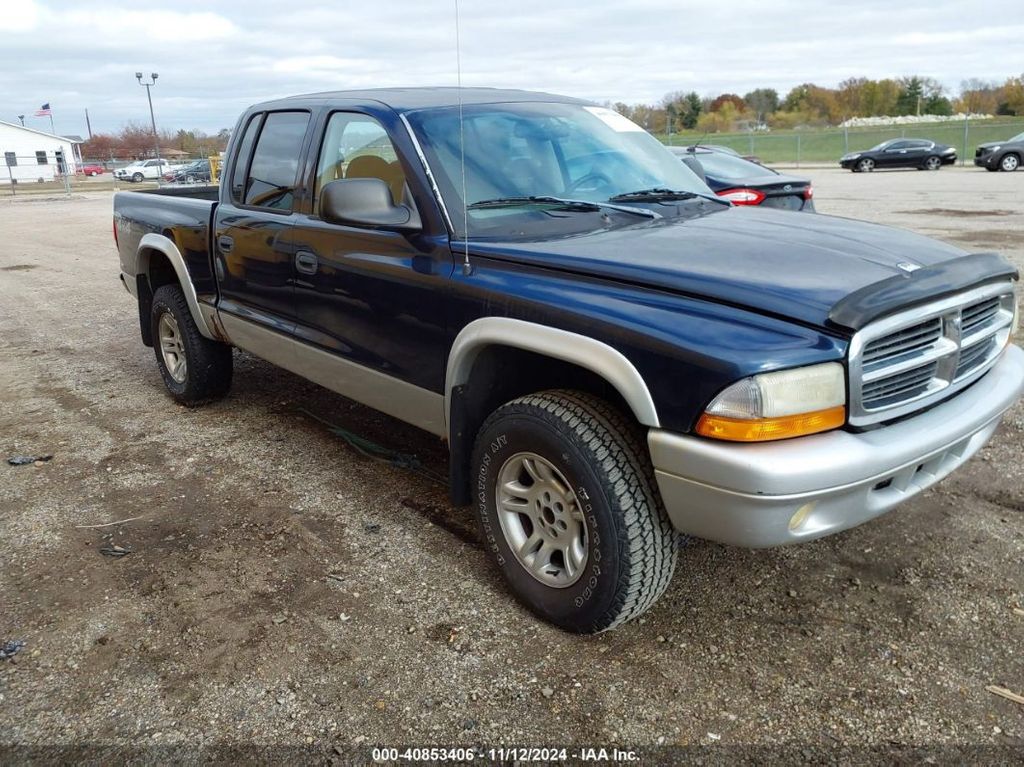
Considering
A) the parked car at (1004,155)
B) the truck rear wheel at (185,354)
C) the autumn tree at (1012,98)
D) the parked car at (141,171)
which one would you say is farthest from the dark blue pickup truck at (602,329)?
the autumn tree at (1012,98)

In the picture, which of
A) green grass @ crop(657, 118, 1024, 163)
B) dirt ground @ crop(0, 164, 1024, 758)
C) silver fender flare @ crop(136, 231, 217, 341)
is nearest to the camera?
dirt ground @ crop(0, 164, 1024, 758)

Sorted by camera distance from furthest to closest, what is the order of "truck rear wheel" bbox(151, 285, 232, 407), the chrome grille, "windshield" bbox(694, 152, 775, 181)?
1. "windshield" bbox(694, 152, 775, 181)
2. "truck rear wheel" bbox(151, 285, 232, 407)
3. the chrome grille

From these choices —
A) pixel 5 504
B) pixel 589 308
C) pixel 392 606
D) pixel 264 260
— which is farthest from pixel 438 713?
pixel 5 504

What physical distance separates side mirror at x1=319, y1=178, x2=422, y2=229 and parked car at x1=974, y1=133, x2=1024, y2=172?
97.5 feet

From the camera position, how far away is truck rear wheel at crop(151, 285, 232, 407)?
511 centimetres

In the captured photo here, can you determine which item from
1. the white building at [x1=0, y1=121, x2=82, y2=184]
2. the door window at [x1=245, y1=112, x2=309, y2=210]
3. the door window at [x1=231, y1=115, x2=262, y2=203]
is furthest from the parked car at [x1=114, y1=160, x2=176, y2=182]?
the door window at [x1=245, y1=112, x2=309, y2=210]

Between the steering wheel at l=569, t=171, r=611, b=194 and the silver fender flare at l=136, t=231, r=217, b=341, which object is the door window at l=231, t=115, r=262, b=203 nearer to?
the silver fender flare at l=136, t=231, r=217, b=341

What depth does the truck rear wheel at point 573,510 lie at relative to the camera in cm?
255

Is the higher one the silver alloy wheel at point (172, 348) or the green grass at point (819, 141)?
the green grass at point (819, 141)

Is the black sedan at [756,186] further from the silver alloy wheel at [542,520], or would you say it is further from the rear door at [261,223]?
the silver alloy wheel at [542,520]

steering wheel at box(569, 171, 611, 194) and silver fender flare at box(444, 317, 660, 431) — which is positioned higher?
steering wheel at box(569, 171, 611, 194)

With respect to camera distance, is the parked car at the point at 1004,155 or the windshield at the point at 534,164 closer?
the windshield at the point at 534,164

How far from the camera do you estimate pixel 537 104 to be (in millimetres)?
3826

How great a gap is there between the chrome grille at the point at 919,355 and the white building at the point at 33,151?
222ft
